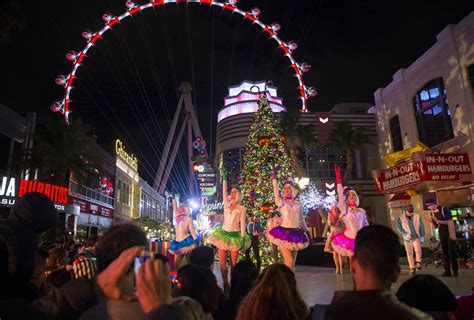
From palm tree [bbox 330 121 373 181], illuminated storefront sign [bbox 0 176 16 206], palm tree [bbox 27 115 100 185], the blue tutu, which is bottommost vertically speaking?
the blue tutu

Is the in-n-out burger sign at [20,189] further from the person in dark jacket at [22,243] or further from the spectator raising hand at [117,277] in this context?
the spectator raising hand at [117,277]

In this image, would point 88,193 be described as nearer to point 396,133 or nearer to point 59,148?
point 59,148

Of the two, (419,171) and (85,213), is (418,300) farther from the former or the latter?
(85,213)

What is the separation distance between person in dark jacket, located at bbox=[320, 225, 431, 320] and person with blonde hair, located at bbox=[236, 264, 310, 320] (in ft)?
1.69

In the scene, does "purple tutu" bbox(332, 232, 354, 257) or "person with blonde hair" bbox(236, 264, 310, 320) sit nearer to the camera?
"person with blonde hair" bbox(236, 264, 310, 320)

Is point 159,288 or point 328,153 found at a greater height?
point 328,153

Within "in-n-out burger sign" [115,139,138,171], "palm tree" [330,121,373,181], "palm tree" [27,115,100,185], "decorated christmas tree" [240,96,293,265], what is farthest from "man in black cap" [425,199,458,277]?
"in-n-out burger sign" [115,139,138,171]

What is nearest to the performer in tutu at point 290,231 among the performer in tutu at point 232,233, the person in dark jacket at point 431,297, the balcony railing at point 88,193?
the performer in tutu at point 232,233

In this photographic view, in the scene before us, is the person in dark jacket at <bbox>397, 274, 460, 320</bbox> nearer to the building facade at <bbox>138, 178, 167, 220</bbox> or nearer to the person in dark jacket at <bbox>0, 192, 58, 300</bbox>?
the person in dark jacket at <bbox>0, 192, 58, 300</bbox>

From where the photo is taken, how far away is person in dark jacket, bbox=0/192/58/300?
247 centimetres

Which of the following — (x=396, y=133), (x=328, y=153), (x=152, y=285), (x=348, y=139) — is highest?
(x=328, y=153)

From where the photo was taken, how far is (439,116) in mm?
21750

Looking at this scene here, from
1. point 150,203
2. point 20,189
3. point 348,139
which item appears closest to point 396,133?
point 348,139

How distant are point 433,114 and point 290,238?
19254 mm
